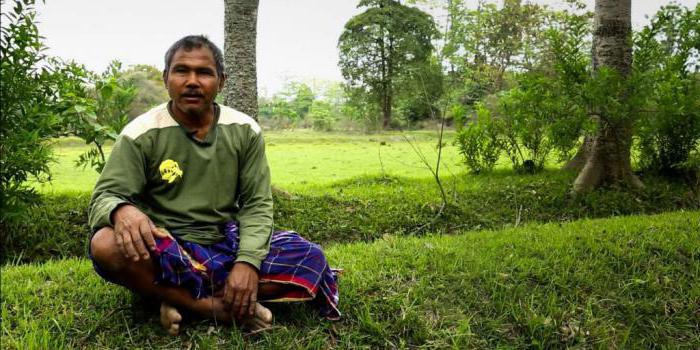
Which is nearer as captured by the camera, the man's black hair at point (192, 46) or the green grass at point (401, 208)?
the man's black hair at point (192, 46)

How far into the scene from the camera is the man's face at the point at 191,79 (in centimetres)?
287

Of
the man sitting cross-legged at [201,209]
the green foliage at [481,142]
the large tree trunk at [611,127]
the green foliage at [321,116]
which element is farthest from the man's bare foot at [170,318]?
the green foliage at [321,116]

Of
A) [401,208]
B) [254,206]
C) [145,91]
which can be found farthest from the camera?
[145,91]

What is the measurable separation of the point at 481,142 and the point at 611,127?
2.04m

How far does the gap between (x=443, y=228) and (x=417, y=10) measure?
22.2m

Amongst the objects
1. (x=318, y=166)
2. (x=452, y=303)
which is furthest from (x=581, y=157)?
(x=452, y=303)

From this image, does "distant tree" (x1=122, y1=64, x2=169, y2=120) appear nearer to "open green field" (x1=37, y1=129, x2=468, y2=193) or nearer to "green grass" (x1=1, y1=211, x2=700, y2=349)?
"open green field" (x1=37, y1=129, x2=468, y2=193)

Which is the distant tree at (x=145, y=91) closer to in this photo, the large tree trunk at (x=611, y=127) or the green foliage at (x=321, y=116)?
the green foliage at (x=321, y=116)

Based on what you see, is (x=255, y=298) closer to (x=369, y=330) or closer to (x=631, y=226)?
(x=369, y=330)

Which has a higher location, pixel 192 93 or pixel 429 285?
pixel 192 93

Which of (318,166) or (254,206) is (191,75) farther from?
(318,166)

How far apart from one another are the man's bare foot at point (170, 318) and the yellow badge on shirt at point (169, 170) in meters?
0.70

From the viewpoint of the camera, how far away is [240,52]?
6008 millimetres

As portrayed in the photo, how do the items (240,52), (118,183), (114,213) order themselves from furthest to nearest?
(240,52)
(118,183)
(114,213)
